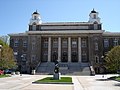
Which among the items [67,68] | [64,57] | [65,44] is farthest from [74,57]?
[67,68]

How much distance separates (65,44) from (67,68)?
10520mm

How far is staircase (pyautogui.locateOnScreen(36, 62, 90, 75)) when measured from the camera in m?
60.5

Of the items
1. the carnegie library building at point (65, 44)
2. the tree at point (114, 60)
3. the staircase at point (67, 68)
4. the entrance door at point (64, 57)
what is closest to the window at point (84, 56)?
the carnegie library building at point (65, 44)

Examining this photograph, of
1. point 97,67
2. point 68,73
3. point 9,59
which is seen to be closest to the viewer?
point 9,59

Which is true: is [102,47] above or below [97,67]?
above

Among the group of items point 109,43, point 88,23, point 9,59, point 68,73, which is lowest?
point 68,73

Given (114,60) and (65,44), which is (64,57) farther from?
(114,60)

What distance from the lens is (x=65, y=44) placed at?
235 feet

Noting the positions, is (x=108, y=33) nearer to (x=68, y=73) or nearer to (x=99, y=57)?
(x=99, y=57)

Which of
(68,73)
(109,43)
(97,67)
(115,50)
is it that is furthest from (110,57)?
(109,43)

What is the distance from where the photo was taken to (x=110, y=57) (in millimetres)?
43000

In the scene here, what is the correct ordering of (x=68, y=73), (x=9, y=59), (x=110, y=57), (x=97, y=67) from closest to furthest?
1. (x=110, y=57)
2. (x=9, y=59)
3. (x=68, y=73)
4. (x=97, y=67)

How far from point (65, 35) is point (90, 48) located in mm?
8401

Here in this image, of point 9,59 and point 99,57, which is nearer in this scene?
point 9,59
